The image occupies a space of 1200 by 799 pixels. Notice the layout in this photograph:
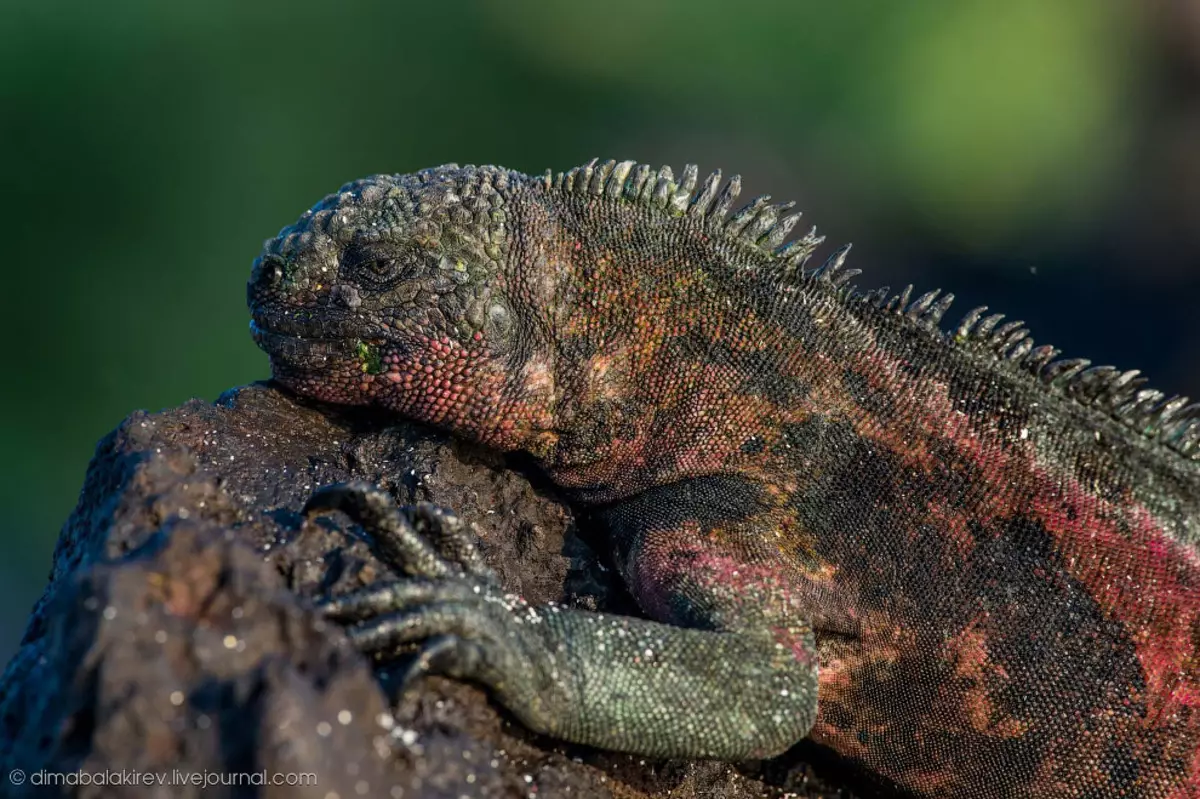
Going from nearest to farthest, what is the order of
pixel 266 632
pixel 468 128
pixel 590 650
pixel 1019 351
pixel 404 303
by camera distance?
1. pixel 266 632
2. pixel 590 650
3. pixel 404 303
4. pixel 1019 351
5. pixel 468 128

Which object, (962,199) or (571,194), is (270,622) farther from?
(962,199)

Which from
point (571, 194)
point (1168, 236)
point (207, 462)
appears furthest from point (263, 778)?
point (1168, 236)

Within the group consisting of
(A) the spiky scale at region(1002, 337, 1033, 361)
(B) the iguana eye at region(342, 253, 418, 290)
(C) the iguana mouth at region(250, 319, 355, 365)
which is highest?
(A) the spiky scale at region(1002, 337, 1033, 361)

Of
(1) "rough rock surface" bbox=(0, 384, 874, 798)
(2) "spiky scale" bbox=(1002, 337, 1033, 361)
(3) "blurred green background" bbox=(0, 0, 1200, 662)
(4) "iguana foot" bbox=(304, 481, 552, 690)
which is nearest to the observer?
(1) "rough rock surface" bbox=(0, 384, 874, 798)

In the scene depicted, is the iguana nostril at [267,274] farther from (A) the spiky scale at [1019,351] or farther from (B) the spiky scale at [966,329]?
(A) the spiky scale at [1019,351]

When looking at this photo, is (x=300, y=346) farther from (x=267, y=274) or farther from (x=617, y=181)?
(x=617, y=181)

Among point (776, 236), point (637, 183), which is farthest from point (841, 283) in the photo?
point (637, 183)

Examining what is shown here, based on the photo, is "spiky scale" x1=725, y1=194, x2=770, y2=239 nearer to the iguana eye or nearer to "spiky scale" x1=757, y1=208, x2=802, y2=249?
"spiky scale" x1=757, y1=208, x2=802, y2=249

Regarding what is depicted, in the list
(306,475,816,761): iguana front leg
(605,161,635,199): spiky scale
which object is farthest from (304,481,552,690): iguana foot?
(605,161,635,199): spiky scale
